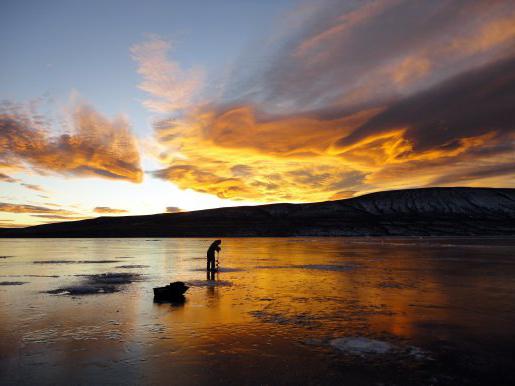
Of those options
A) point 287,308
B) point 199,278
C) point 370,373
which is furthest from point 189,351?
Result: point 199,278

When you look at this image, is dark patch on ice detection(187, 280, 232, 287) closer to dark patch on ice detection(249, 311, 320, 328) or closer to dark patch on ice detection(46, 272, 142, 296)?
dark patch on ice detection(46, 272, 142, 296)

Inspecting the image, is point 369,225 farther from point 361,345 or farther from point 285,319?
point 361,345

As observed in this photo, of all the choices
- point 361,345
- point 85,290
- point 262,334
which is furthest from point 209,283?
point 361,345

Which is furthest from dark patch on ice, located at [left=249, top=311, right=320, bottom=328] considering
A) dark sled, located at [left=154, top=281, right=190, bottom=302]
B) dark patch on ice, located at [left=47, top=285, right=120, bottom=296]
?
dark patch on ice, located at [left=47, top=285, right=120, bottom=296]

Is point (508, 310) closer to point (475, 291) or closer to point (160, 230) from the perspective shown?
point (475, 291)

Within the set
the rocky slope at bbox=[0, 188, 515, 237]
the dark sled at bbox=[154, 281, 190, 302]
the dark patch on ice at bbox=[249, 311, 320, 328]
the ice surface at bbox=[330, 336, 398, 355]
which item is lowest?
the ice surface at bbox=[330, 336, 398, 355]

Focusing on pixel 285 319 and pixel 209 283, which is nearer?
pixel 285 319

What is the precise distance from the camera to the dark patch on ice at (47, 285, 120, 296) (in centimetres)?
1889

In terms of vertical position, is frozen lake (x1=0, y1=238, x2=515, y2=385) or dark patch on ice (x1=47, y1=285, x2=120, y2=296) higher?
dark patch on ice (x1=47, y1=285, x2=120, y2=296)

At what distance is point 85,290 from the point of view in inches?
779

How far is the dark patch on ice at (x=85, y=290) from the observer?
744 inches

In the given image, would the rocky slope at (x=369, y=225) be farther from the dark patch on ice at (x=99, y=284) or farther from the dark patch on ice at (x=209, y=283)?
the dark patch on ice at (x=209, y=283)

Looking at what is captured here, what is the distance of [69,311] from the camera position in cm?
1466

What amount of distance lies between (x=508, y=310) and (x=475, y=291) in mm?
4501
